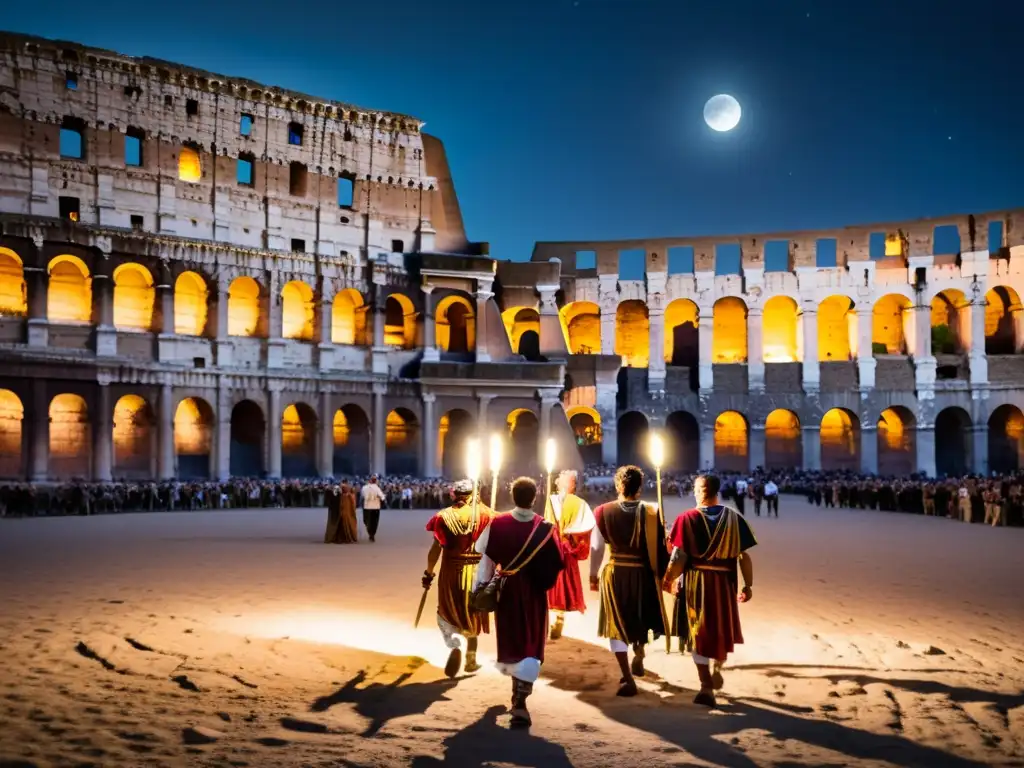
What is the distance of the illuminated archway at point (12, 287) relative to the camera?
33.2 m

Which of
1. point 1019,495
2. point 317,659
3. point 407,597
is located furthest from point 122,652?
point 1019,495

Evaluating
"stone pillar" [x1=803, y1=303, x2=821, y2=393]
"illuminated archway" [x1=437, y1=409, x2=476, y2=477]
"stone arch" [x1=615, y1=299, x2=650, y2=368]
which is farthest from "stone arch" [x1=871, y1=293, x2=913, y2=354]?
"illuminated archway" [x1=437, y1=409, x2=476, y2=477]

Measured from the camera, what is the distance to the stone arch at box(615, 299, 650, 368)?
5350 centimetres

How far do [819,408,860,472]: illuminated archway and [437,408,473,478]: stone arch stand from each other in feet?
65.0

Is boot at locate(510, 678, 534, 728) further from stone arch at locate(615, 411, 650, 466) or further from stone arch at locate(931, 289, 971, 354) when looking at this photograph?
stone arch at locate(931, 289, 971, 354)

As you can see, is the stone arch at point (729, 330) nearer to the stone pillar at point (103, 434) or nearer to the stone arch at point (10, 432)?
the stone pillar at point (103, 434)

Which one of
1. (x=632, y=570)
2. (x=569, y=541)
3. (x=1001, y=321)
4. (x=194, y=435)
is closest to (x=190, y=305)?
(x=194, y=435)

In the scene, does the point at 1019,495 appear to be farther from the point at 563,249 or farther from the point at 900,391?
the point at 563,249

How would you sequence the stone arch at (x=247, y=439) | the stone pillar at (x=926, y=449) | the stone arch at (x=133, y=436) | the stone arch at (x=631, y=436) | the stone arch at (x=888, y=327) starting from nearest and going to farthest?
the stone arch at (x=133, y=436) → the stone arch at (x=247, y=439) → the stone pillar at (x=926, y=449) → the stone arch at (x=631, y=436) → the stone arch at (x=888, y=327)

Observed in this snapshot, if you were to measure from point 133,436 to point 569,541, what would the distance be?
29.5m

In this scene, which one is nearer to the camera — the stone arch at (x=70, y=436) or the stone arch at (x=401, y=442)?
the stone arch at (x=70, y=436)

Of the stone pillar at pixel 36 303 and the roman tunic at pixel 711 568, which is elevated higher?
the stone pillar at pixel 36 303

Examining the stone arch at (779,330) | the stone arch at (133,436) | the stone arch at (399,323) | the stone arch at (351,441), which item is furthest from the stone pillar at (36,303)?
the stone arch at (779,330)

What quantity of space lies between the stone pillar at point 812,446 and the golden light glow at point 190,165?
31.0m
